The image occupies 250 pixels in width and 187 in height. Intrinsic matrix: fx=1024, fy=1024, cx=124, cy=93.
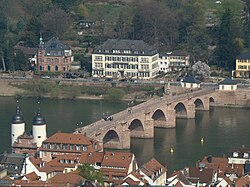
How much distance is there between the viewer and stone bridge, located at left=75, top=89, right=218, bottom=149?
207 ft

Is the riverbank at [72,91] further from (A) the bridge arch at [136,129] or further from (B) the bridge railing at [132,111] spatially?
(A) the bridge arch at [136,129]

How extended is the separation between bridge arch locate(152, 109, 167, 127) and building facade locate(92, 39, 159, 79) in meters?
18.0

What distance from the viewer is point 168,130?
71.2 meters

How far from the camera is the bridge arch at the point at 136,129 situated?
67.9m

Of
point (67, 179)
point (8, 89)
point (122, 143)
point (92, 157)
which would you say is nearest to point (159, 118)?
point (122, 143)

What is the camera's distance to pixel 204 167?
5072cm

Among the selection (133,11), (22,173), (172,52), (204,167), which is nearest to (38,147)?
(22,173)

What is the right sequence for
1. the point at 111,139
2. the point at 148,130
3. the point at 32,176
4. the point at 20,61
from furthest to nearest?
1. the point at 20,61
2. the point at 148,130
3. the point at 111,139
4. the point at 32,176

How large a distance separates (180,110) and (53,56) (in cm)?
2102

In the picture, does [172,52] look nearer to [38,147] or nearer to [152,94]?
[152,94]

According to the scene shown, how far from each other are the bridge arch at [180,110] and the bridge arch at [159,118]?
13.4 ft

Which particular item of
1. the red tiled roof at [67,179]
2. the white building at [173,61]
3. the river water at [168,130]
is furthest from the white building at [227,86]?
the red tiled roof at [67,179]

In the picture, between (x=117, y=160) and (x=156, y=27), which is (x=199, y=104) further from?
(x=117, y=160)

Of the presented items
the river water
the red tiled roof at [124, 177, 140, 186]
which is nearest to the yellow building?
the river water
